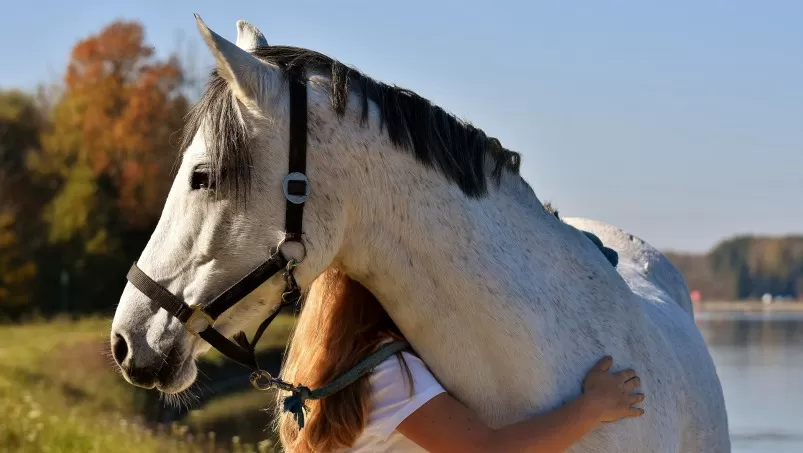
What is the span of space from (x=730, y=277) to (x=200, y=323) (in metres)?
77.3

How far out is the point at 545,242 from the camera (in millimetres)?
2750

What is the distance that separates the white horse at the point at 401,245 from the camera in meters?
2.29

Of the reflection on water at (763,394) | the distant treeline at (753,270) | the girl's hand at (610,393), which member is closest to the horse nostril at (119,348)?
the girl's hand at (610,393)

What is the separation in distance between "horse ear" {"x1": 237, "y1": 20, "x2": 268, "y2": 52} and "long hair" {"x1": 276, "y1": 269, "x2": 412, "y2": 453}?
0.65 metres

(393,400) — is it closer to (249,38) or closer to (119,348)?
(119,348)

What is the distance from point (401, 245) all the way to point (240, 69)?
1.93 ft

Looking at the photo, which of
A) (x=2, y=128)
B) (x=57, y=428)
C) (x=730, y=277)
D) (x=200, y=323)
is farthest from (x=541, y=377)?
(x=730, y=277)

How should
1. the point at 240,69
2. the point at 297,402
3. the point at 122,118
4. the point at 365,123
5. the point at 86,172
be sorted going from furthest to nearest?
1. the point at 122,118
2. the point at 86,172
3. the point at 297,402
4. the point at 365,123
5. the point at 240,69

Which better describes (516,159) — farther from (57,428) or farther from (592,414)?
(57,428)

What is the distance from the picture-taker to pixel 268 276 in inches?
90.1

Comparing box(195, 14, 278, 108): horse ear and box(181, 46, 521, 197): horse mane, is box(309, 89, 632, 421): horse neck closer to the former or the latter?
box(181, 46, 521, 197): horse mane

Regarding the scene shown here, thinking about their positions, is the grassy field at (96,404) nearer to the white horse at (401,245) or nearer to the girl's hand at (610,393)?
the white horse at (401,245)

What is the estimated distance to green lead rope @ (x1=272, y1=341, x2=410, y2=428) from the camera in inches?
99.7

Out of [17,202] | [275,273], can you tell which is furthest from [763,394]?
[17,202]
